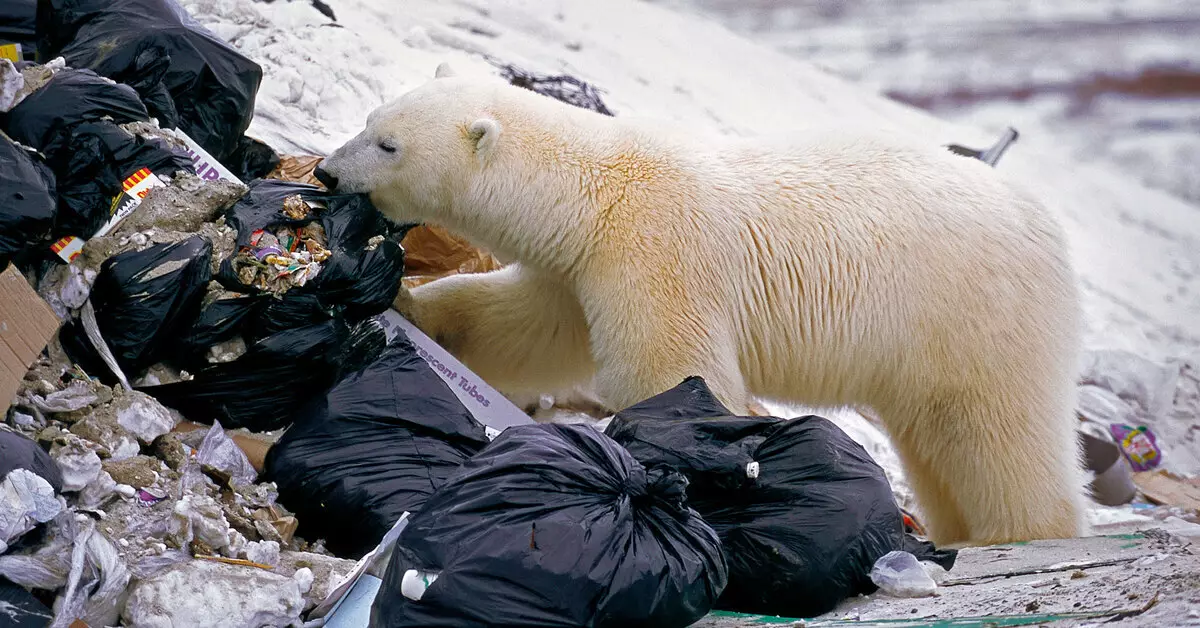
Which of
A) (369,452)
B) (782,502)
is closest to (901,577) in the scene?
(782,502)

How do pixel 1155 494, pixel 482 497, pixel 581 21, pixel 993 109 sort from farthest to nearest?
1. pixel 993 109
2. pixel 581 21
3. pixel 1155 494
4. pixel 482 497

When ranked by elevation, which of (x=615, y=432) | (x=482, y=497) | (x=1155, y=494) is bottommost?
(x=1155, y=494)

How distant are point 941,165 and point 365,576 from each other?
2.32 metres

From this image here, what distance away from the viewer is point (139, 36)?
347 cm

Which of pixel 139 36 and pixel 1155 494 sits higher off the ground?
pixel 139 36

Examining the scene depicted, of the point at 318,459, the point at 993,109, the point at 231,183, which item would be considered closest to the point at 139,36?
the point at 231,183

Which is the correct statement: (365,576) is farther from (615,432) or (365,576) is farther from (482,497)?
(615,432)

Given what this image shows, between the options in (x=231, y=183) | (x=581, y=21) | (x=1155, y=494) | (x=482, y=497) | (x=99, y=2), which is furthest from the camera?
(x=581, y=21)

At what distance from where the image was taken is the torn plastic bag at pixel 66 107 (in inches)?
115

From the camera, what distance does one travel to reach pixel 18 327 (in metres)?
2.63

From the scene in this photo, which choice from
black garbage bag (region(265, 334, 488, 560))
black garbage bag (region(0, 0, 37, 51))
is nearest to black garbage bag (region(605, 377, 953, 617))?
black garbage bag (region(265, 334, 488, 560))

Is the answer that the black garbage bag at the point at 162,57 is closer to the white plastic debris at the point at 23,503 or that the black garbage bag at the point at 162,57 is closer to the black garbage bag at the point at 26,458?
the black garbage bag at the point at 26,458

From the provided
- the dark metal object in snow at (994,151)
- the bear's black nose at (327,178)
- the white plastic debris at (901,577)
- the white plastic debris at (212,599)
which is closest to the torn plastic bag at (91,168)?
the bear's black nose at (327,178)

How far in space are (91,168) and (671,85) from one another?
4.69m
